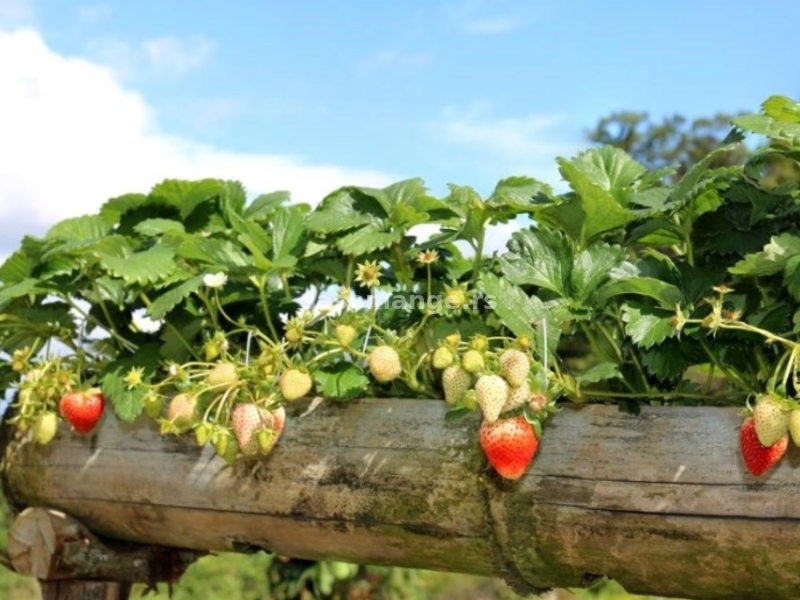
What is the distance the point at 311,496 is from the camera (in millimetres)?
1656

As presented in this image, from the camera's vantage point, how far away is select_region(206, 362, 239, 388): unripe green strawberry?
63.0 inches

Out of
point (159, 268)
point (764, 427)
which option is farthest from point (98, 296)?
point (764, 427)

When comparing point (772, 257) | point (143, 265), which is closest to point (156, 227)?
point (143, 265)

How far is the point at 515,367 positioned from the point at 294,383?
1.28 ft

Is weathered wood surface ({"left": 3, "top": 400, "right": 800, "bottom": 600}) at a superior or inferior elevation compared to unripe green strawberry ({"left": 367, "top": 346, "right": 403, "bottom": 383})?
inferior

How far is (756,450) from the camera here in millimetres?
1254

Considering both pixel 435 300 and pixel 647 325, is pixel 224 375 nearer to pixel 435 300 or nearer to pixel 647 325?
pixel 435 300

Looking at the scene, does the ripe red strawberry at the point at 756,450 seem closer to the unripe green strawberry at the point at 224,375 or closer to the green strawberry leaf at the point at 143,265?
the unripe green strawberry at the point at 224,375

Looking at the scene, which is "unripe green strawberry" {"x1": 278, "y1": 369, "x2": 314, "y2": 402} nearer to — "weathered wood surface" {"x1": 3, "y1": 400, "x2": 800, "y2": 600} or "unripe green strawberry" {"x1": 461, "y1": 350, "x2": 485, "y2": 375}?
"weathered wood surface" {"x1": 3, "y1": 400, "x2": 800, "y2": 600}

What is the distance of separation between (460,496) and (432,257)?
0.34 metres

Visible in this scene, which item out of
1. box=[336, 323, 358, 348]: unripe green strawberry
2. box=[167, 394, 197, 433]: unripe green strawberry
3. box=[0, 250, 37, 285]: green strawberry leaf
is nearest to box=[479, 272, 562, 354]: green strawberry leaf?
box=[336, 323, 358, 348]: unripe green strawberry

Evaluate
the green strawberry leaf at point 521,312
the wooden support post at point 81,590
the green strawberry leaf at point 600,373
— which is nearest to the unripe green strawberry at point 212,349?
the green strawberry leaf at point 521,312

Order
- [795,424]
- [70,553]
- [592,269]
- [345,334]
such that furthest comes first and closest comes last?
1. [70,553]
2. [345,334]
3. [592,269]
4. [795,424]

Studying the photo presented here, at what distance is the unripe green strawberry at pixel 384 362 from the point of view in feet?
4.90
